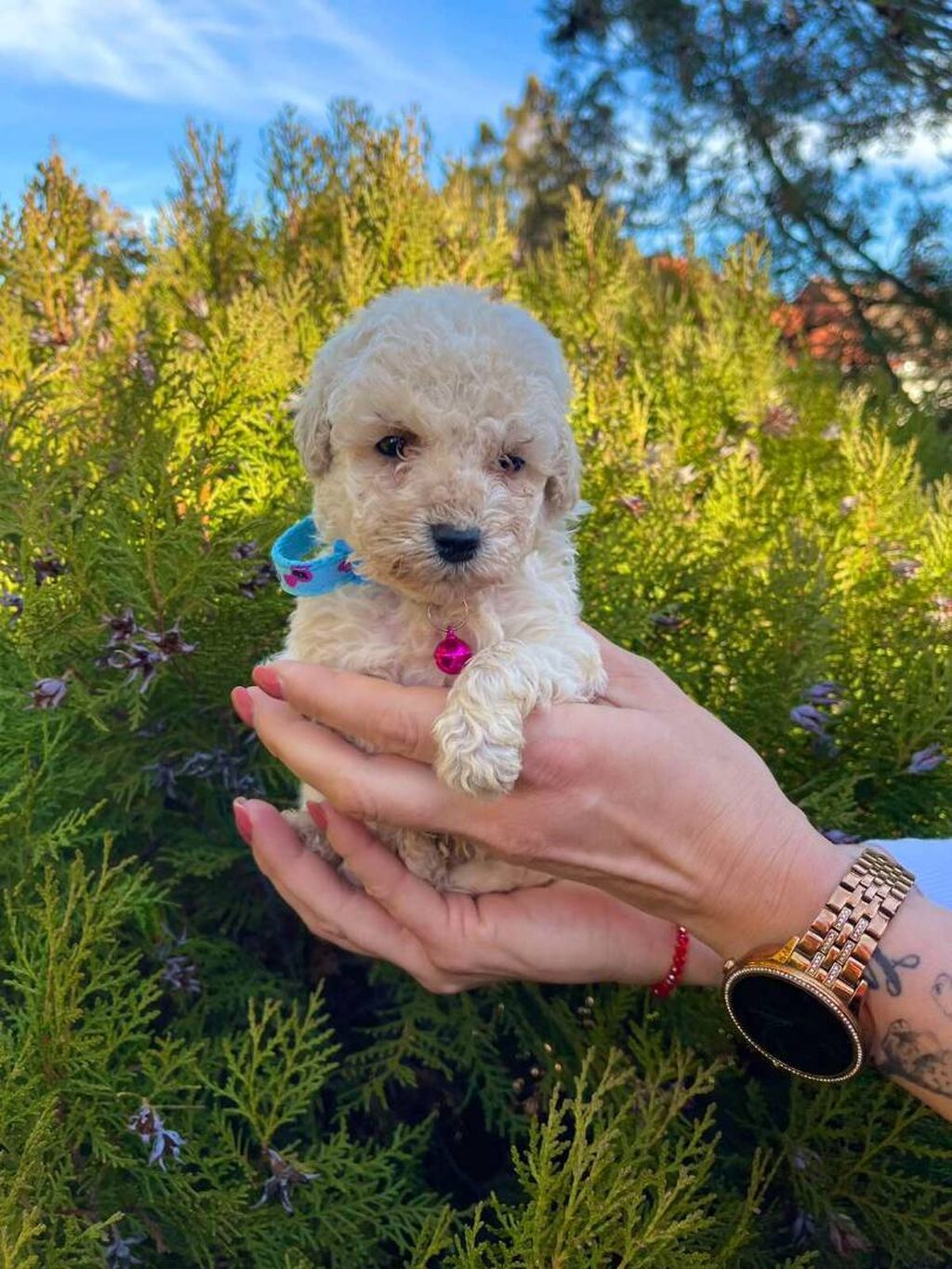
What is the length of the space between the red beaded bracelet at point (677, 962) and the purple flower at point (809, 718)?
0.57 meters

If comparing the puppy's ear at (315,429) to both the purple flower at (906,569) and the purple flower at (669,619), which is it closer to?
the purple flower at (669,619)

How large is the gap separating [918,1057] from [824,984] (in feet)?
0.75

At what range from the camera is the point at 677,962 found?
1828 mm

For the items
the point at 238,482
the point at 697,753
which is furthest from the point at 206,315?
the point at 697,753

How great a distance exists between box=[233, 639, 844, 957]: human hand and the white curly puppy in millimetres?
94

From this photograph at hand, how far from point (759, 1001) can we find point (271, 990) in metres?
1.10

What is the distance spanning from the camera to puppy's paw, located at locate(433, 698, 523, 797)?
4.70 ft

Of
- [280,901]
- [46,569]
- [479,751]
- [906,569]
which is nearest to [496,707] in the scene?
[479,751]

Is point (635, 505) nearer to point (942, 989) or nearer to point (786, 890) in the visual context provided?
point (786, 890)

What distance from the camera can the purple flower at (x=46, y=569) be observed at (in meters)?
1.93

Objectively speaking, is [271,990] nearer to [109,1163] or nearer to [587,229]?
[109,1163]

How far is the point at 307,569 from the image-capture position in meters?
1.70

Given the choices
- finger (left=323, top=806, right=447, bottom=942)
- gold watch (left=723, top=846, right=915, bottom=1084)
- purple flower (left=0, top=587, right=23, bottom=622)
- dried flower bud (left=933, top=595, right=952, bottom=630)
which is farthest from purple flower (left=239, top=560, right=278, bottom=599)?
dried flower bud (left=933, top=595, right=952, bottom=630)

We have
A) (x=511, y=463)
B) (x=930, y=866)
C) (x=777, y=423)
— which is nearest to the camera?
(x=511, y=463)
